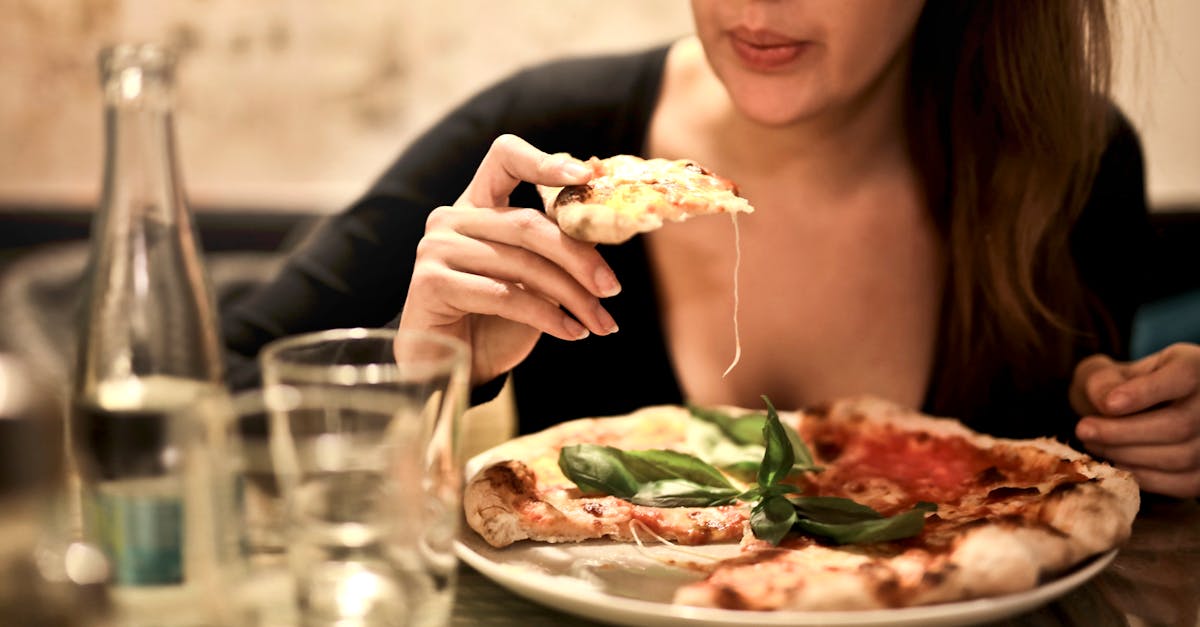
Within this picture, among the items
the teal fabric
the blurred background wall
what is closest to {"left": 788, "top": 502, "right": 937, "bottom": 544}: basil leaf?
the teal fabric

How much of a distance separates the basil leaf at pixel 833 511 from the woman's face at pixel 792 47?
0.47 meters

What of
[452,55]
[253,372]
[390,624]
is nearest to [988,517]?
[390,624]

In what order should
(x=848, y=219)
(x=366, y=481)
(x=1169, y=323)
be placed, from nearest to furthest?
(x=366, y=481)
(x=848, y=219)
(x=1169, y=323)

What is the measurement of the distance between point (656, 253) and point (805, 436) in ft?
1.34

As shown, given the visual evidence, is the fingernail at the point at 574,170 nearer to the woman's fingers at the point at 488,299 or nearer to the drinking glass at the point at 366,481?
the woman's fingers at the point at 488,299

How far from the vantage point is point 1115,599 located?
0.76m

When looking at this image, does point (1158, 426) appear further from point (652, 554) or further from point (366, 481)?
point (366, 481)

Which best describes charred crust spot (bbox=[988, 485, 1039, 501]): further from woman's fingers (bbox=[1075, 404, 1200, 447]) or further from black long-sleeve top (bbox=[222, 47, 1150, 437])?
black long-sleeve top (bbox=[222, 47, 1150, 437])

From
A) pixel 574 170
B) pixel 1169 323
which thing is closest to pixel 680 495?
pixel 574 170

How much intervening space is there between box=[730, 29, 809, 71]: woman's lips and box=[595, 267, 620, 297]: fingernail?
1.24 feet

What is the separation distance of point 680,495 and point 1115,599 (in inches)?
11.8

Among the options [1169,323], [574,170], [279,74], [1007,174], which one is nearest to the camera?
[574,170]

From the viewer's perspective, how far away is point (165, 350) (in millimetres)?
670

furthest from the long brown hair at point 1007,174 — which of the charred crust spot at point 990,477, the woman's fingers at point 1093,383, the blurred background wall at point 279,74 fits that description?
the blurred background wall at point 279,74
